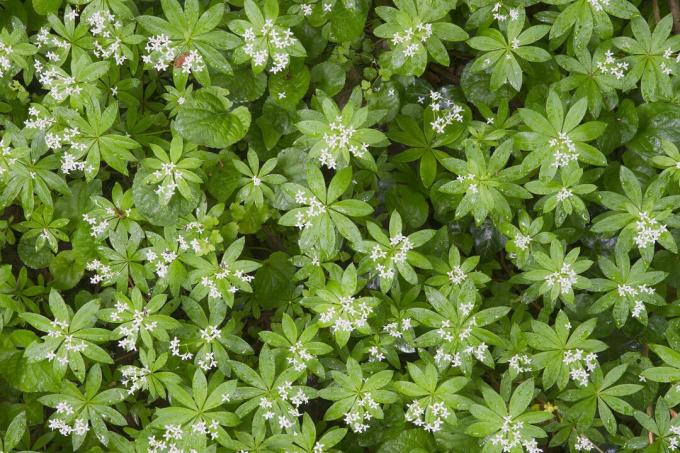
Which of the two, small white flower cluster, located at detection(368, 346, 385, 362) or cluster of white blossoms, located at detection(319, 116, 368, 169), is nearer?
cluster of white blossoms, located at detection(319, 116, 368, 169)

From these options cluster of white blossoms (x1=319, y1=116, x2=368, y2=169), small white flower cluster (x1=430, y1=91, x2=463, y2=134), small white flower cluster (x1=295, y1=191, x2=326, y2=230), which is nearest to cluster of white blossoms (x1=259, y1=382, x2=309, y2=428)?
small white flower cluster (x1=295, y1=191, x2=326, y2=230)

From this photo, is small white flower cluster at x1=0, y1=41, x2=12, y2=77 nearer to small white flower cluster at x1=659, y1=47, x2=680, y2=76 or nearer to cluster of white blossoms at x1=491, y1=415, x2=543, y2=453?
cluster of white blossoms at x1=491, y1=415, x2=543, y2=453

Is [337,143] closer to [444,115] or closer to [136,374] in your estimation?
[444,115]

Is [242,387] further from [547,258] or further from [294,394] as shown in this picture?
[547,258]

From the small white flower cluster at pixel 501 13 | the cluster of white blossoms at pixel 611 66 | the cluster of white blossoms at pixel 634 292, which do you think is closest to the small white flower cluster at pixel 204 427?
the cluster of white blossoms at pixel 634 292

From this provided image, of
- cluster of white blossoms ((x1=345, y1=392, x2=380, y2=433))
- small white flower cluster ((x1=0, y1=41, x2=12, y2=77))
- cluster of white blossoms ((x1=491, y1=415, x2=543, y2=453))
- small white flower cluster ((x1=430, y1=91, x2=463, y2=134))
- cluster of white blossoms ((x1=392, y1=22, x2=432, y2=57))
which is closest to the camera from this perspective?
cluster of white blossoms ((x1=491, y1=415, x2=543, y2=453))

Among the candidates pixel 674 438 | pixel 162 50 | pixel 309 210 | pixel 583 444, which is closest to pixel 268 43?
pixel 162 50
